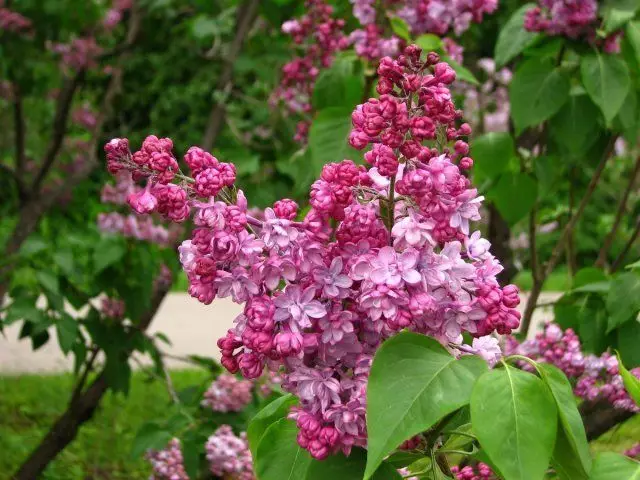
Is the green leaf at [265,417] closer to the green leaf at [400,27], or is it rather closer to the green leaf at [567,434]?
the green leaf at [567,434]

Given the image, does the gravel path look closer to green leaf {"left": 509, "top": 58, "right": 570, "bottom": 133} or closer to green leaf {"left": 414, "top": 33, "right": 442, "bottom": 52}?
green leaf {"left": 509, "top": 58, "right": 570, "bottom": 133}

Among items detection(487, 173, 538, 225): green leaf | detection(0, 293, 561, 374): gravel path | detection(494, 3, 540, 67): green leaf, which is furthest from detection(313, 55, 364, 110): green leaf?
detection(0, 293, 561, 374): gravel path

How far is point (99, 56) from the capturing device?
4.34m

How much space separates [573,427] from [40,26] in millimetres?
3398

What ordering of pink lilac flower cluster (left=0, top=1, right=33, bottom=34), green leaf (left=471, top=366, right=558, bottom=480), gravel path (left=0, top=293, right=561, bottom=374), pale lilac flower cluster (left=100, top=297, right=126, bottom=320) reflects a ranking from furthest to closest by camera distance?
gravel path (left=0, top=293, right=561, bottom=374) → pink lilac flower cluster (left=0, top=1, right=33, bottom=34) → pale lilac flower cluster (left=100, top=297, right=126, bottom=320) → green leaf (left=471, top=366, right=558, bottom=480)

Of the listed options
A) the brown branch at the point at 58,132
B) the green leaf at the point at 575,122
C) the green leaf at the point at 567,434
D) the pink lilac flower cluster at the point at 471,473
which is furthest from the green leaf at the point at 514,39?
the brown branch at the point at 58,132

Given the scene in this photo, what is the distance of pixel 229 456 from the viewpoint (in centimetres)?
271

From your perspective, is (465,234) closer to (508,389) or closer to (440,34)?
(508,389)

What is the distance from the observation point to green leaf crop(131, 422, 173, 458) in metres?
2.86

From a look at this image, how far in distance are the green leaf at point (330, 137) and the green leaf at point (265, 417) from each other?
0.98m

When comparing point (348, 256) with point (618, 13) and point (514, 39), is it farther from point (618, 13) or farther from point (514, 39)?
point (514, 39)

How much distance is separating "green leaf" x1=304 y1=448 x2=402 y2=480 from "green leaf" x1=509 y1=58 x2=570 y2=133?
1.38 metres

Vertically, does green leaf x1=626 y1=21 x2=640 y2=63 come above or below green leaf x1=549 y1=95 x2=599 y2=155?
above

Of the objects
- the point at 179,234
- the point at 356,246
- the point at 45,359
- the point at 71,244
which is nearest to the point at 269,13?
the point at 179,234
